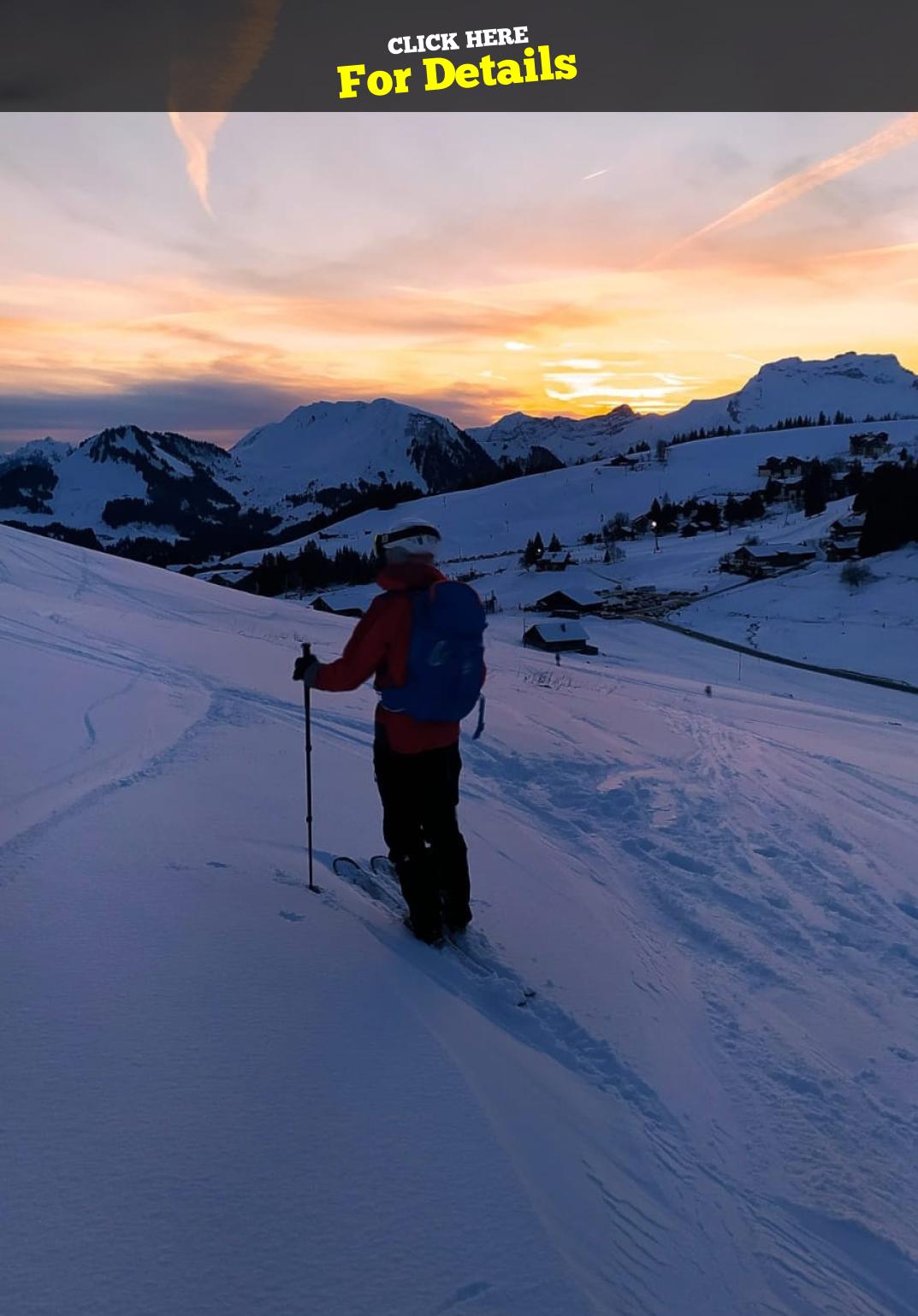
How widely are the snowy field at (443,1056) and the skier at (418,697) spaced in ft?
1.27

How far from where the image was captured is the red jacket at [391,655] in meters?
3.98

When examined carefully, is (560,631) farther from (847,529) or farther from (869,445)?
(869,445)

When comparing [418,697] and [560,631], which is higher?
[418,697]

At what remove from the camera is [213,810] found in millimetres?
5645

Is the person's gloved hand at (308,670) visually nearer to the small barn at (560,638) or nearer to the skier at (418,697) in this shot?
the skier at (418,697)

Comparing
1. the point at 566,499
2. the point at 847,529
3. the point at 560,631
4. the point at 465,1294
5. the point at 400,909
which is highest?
the point at 566,499

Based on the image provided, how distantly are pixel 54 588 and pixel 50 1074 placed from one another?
2318 cm

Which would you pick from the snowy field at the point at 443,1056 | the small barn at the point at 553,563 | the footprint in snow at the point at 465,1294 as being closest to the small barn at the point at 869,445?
the small barn at the point at 553,563

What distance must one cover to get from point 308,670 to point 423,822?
1.05m

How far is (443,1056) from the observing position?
304 cm

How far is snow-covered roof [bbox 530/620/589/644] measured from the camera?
48.9 m

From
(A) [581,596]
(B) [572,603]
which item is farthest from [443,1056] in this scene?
(A) [581,596]

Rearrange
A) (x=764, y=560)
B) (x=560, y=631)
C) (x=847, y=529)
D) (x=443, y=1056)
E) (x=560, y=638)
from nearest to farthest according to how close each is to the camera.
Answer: (x=443, y=1056)
(x=560, y=638)
(x=560, y=631)
(x=764, y=560)
(x=847, y=529)

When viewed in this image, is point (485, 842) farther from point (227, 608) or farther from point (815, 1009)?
point (227, 608)
